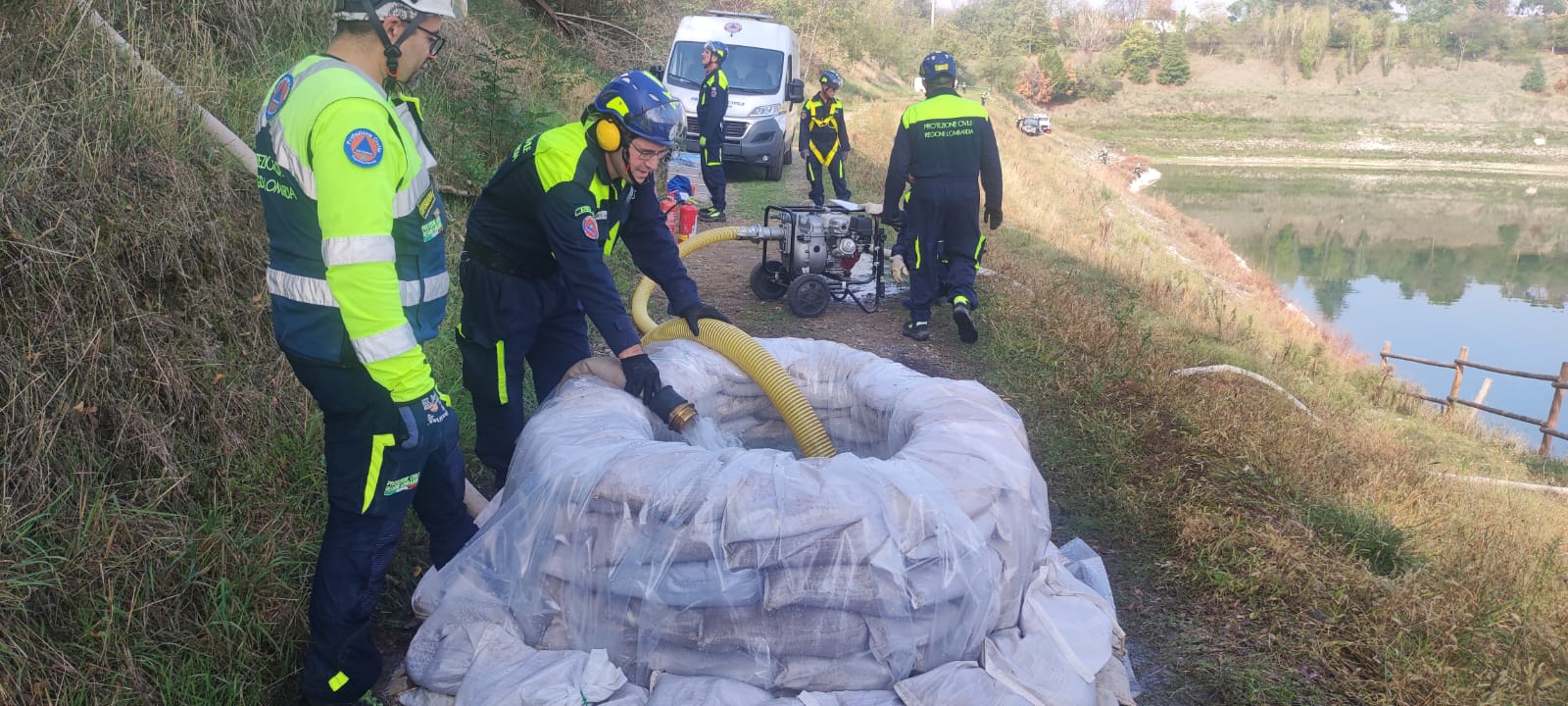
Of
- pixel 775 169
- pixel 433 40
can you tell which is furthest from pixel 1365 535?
pixel 775 169

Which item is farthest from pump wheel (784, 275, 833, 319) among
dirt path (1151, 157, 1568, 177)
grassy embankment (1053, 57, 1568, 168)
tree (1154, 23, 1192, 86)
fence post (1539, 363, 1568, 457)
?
tree (1154, 23, 1192, 86)

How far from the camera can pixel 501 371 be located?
3.59 metres

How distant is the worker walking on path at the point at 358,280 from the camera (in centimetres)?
221

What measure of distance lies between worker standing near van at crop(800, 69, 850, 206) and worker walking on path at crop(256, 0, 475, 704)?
8.84 m

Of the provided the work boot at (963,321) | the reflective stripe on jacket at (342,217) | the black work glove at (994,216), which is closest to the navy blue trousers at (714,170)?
the black work glove at (994,216)

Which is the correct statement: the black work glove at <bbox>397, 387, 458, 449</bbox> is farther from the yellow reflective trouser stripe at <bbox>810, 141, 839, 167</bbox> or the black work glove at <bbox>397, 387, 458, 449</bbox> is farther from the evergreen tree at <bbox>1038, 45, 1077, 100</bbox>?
the evergreen tree at <bbox>1038, 45, 1077, 100</bbox>

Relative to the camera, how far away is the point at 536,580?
2.70 metres

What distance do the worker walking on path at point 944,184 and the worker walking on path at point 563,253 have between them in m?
3.27

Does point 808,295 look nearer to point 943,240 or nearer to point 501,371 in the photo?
point 943,240

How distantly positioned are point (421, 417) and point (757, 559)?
95 cm

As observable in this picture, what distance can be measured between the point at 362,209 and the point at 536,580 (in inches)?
45.0

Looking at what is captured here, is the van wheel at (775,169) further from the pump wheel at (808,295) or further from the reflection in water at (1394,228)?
the reflection in water at (1394,228)

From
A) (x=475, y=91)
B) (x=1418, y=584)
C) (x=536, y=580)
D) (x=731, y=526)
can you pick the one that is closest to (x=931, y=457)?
(x=731, y=526)

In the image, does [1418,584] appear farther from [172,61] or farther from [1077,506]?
[172,61]
